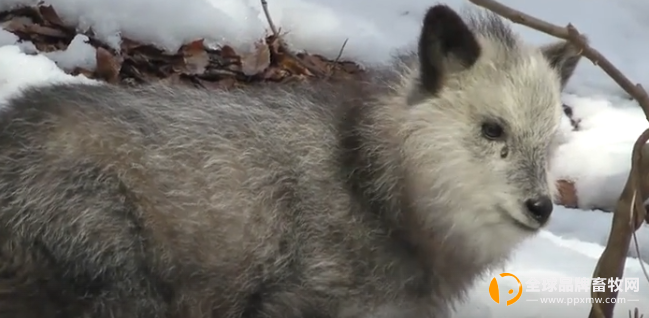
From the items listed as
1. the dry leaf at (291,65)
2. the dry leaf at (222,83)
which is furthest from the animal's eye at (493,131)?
the dry leaf at (291,65)

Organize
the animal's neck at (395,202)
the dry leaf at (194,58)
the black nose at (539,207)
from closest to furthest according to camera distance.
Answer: the black nose at (539,207) → the animal's neck at (395,202) → the dry leaf at (194,58)

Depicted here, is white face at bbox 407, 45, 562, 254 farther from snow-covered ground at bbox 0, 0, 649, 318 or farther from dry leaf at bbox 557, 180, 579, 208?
dry leaf at bbox 557, 180, 579, 208

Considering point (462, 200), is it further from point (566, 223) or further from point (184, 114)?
point (566, 223)

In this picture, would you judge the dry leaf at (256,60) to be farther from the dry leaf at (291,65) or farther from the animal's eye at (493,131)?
the animal's eye at (493,131)

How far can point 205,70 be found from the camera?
4.35 m

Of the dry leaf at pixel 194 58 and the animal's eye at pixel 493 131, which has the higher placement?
the animal's eye at pixel 493 131

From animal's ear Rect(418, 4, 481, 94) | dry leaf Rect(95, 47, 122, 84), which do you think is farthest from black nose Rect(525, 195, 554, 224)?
dry leaf Rect(95, 47, 122, 84)

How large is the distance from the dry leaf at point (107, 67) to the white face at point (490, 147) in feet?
5.54

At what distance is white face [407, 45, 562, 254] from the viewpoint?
106 inches

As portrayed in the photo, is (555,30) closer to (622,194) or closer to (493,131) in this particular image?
(622,194)

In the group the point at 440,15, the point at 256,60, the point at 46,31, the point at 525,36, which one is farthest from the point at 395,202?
the point at 46,31

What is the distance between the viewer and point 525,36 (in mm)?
4664

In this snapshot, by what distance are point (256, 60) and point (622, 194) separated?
2251 mm

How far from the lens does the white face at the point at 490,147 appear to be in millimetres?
2703
